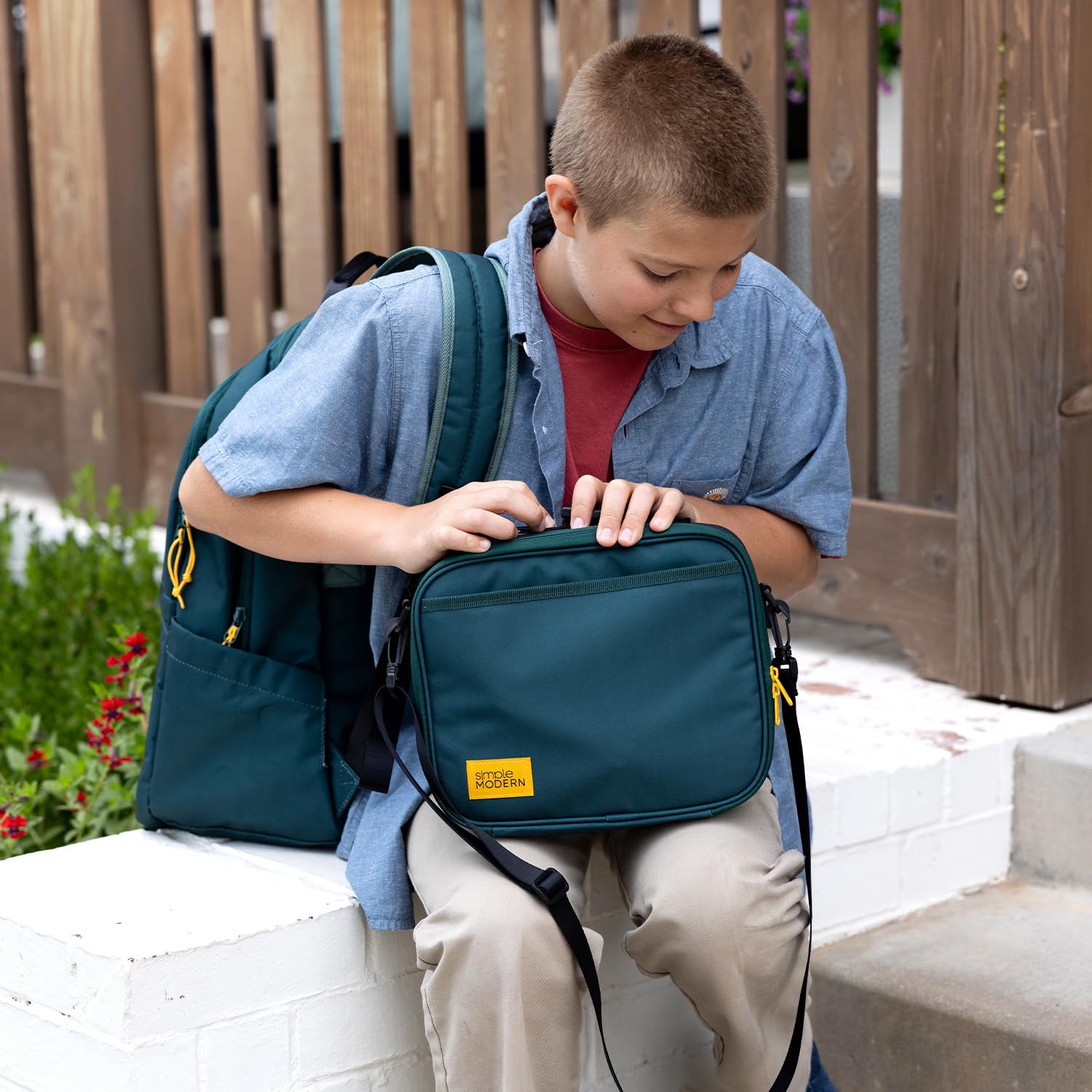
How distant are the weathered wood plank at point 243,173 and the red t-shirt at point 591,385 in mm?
2122

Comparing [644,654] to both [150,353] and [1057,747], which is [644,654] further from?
[150,353]

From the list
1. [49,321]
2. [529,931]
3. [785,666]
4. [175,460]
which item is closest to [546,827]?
[529,931]

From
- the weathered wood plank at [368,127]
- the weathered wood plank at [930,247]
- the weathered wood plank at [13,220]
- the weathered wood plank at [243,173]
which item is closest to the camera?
the weathered wood plank at [930,247]

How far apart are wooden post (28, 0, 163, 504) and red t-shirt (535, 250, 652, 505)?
2.54 metres

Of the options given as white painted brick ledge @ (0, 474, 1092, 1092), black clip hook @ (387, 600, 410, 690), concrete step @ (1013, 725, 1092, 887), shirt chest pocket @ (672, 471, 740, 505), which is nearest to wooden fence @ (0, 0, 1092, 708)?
concrete step @ (1013, 725, 1092, 887)

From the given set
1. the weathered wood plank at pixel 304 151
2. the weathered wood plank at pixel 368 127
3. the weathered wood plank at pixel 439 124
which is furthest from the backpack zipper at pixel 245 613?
the weathered wood plank at pixel 304 151

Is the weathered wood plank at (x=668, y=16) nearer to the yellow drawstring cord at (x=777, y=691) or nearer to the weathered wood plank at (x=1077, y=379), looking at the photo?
the weathered wood plank at (x=1077, y=379)

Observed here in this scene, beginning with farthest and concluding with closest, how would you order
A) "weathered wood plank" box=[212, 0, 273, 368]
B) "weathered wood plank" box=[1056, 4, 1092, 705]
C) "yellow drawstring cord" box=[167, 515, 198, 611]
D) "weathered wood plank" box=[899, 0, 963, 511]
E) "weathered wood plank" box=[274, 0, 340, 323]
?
"weathered wood plank" box=[212, 0, 273, 368] < "weathered wood plank" box=[274, 0, 340, 323] < "weathered wood plank" box=[899, 0, 963, 511] < "weathered wood plank" box=[1056, 4, 1092, 705] < "yellow drawstring cord" box=[167, 515, 198, 611]

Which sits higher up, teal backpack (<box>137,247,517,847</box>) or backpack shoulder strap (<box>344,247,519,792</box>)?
backpack shoulder strap (<box>344,247,519,792</box>)

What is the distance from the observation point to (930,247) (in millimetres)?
2828

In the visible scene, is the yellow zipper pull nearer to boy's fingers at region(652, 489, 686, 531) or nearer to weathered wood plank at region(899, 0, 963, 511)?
boy's fingers at region(652, 489, 686, 531)

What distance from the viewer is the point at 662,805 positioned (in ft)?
6.00

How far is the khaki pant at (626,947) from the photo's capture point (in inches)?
69.0

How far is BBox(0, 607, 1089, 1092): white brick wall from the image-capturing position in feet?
6.04
